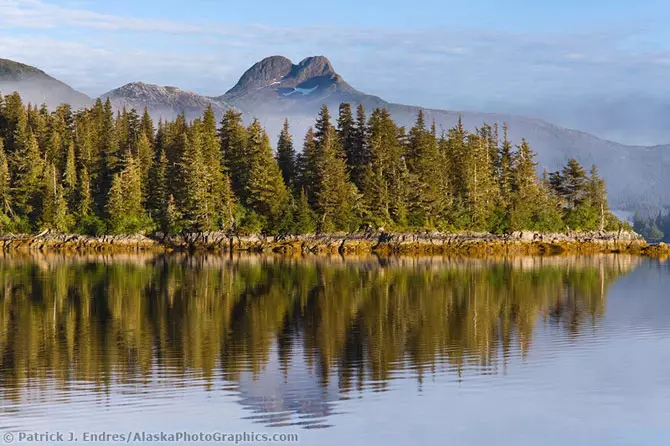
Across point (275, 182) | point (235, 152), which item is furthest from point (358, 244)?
point (235, 152)

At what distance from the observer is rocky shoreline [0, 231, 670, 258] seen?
307 ft

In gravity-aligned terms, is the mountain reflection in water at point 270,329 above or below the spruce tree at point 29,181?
below

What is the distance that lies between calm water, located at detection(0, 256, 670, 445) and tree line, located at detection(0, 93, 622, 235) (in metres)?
47.7

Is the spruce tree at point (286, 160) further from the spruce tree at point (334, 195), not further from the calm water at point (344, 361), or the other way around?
the calm water at point (344, 361)

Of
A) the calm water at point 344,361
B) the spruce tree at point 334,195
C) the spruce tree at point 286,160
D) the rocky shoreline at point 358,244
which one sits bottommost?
the calm water at point 344,361

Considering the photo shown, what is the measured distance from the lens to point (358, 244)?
9375 centimetres

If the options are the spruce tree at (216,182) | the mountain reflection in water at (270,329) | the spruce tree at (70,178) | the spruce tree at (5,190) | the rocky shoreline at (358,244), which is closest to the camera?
the mountain reflection in water at (270,329)

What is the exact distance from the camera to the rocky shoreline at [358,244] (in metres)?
93.5

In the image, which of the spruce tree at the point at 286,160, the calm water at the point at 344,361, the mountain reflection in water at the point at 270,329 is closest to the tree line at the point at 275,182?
the spruce tree at the point at 286,160

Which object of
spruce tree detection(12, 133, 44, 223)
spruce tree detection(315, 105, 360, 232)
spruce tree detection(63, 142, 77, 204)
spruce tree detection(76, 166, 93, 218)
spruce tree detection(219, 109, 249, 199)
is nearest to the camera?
spruce tree detection(315, 105, 360, 232)

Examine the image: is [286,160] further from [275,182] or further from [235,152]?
[275,182]

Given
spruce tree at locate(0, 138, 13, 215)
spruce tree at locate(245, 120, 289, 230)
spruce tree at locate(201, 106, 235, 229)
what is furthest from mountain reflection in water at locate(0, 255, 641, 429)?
spruce tree at locate(0, 138, 13, 215)

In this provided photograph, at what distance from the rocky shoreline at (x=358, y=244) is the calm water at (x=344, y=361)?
41.3 meters

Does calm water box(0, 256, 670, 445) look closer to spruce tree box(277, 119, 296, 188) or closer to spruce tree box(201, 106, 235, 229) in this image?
spruce tree box(201, 106, 235, 229)
